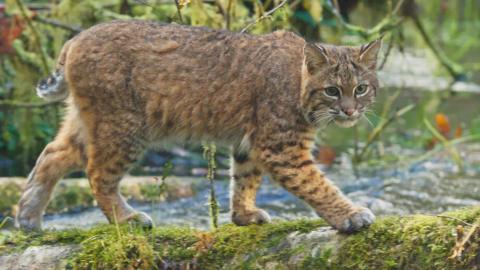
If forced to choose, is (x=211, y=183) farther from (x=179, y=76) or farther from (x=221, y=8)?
(x=221, y=8)

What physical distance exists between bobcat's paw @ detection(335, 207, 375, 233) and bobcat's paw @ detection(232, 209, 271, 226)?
83cm

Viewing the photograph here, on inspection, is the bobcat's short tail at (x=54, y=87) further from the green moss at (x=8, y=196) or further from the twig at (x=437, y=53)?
the twig at (x=437, y=53)

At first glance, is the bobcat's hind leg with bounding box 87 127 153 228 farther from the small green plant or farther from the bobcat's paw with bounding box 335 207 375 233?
the bobcat's paw with bounding box 335 207 375 233

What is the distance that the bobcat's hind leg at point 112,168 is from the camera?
19.1ft

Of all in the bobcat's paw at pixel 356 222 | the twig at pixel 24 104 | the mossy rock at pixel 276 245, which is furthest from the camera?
the twig at pixel 24 104

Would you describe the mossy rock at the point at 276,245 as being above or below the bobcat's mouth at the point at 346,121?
below

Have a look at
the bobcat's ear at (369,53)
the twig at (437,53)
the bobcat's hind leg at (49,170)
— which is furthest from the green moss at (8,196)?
the twig at (437,53)

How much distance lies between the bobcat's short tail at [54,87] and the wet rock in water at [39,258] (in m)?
1.16

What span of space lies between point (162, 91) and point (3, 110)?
4386mm

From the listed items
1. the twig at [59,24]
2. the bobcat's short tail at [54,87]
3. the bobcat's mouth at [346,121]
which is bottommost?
the bobcat's mouth at [346,121]

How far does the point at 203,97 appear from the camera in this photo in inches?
234

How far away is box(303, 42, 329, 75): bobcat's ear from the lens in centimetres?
547

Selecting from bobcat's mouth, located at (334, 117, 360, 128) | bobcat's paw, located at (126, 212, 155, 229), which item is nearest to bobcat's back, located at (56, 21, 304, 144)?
bobcat's mouth, located at (334, 117, 360, 128)

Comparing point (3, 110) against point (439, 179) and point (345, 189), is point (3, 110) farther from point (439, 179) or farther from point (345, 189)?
point (439, 179)
